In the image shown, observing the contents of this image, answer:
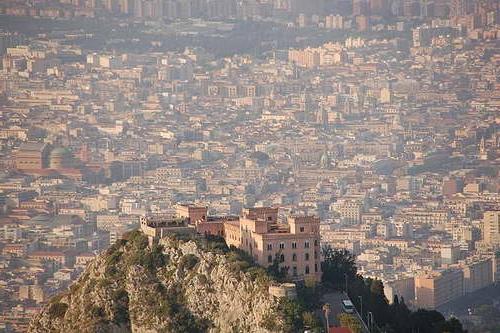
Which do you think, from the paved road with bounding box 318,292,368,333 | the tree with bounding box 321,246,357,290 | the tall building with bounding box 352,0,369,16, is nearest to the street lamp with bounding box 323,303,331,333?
the paved road with bounding box 318,292,368,333

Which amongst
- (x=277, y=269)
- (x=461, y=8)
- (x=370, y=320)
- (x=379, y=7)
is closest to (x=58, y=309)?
(x=277, y=269)

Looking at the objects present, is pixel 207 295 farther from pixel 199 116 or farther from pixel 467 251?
pixel 199 116

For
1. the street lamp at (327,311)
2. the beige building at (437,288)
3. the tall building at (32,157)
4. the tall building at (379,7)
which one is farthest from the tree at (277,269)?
the tall building at (379,7)

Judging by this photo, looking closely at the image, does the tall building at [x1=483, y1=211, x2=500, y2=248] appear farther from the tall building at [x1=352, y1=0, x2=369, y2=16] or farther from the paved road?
the tall building at [x1=352, y1=0, x2=369, y2=16]

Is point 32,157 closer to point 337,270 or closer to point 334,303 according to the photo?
point 337,270

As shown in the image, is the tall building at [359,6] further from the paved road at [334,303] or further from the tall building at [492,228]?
the paved road at [334,303]

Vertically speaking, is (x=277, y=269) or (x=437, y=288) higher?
(x=277, y=269)
